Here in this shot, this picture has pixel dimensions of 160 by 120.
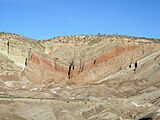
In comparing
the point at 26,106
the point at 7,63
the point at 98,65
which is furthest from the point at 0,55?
the point at 26,106

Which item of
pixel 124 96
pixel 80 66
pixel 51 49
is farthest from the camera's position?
pixel 51 49

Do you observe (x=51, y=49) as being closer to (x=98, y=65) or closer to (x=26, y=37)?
(x=26, y=37)

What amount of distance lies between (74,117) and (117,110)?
654cm

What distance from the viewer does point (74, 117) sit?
50.1 m

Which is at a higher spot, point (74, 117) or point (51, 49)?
point (51, 49)

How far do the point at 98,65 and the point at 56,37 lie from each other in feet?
83.5

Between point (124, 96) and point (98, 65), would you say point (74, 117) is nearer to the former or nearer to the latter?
Result: point (124, 96)

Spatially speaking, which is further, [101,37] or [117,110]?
[101,37]

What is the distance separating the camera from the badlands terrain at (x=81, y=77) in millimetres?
52656

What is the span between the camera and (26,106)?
4994 cm

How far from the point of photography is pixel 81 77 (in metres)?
80.8

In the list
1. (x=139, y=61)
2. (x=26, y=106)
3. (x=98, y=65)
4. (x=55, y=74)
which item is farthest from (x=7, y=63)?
(x=26, y=106)

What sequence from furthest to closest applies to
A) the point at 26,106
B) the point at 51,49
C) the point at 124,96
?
the point at 51,49, the point at 124,96, the point at 26,106

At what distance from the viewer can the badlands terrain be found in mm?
52656
